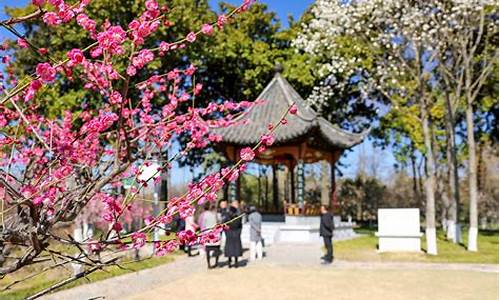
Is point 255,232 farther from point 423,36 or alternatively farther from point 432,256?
point 423,36

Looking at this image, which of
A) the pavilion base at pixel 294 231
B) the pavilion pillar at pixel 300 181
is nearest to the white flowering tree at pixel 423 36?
the pavilion pillar at pixel 300 181

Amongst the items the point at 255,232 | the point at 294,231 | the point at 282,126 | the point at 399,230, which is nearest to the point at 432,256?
the point at 399,230

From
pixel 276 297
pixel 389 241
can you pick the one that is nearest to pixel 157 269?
pixel 276 297

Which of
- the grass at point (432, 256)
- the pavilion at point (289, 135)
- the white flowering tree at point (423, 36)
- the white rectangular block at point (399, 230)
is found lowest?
the grass at point (432, 256)

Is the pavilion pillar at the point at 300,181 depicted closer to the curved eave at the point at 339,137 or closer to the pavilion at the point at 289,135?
the pavilion at the point at 289,135

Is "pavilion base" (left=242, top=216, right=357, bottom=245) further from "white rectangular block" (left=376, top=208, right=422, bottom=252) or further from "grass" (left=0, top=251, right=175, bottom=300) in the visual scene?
"grass" (left=0, top=251, right=175, bottom=300)

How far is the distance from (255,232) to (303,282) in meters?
3.53

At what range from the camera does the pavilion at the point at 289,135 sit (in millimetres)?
18125

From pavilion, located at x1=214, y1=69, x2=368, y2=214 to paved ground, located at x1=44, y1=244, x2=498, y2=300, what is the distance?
21.6 feet

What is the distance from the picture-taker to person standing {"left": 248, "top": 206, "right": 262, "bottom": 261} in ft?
40.9

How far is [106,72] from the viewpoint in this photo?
2826mm

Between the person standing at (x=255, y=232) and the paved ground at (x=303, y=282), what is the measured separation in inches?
24.9

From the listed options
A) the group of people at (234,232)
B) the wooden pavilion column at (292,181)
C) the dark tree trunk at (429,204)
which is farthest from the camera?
the wooden pavilion column at (292,181)

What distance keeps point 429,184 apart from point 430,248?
90.1 inches
